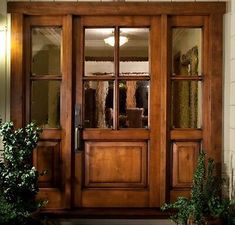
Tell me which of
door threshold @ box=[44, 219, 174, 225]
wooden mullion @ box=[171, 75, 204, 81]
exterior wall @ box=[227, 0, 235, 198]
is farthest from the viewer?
wooden mullion @ box=[171, 75, 204, 81]

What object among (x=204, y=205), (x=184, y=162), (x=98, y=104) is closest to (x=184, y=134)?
(x=184, y=162)

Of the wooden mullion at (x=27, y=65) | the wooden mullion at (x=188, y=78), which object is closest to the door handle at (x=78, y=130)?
the wooden mullion at (x=27, y=65)

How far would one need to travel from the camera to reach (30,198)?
3.53 m

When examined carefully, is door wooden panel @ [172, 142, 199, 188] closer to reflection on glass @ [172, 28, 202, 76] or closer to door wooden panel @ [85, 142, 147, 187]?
door wooden panel @ [85, 142, 147, 187]

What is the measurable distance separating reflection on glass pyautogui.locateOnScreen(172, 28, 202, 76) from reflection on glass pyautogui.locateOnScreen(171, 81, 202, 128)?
4.3 inches

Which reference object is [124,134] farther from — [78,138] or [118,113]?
[78,138]

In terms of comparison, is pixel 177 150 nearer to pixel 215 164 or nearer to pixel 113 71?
pixel 215 164

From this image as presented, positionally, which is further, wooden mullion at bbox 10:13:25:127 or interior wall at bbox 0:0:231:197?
wooden mullion at bbox 10:13:25:127

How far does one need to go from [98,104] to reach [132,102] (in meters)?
0.31

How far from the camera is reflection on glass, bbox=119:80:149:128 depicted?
13.1 feet

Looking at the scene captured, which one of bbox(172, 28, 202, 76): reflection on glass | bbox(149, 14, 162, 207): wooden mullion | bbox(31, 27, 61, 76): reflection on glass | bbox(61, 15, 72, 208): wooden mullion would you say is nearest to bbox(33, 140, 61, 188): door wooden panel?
bbox(61, 15, 72, 208): wooden mullion

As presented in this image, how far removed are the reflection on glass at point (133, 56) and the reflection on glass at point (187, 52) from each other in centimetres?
26

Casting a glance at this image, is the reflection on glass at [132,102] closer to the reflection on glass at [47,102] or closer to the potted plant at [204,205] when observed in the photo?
the reflection on glass at [47,102]

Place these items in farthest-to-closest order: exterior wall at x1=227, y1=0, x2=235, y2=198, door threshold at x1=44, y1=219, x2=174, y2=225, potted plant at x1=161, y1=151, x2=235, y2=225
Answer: door threshold at x1=44, y1=219, x2=174, y2=225 < exterior wall at x1=227, y1=0, x2=235, y2=198 < potted plant at x1=161, y1=151, x2=235, y2=225
